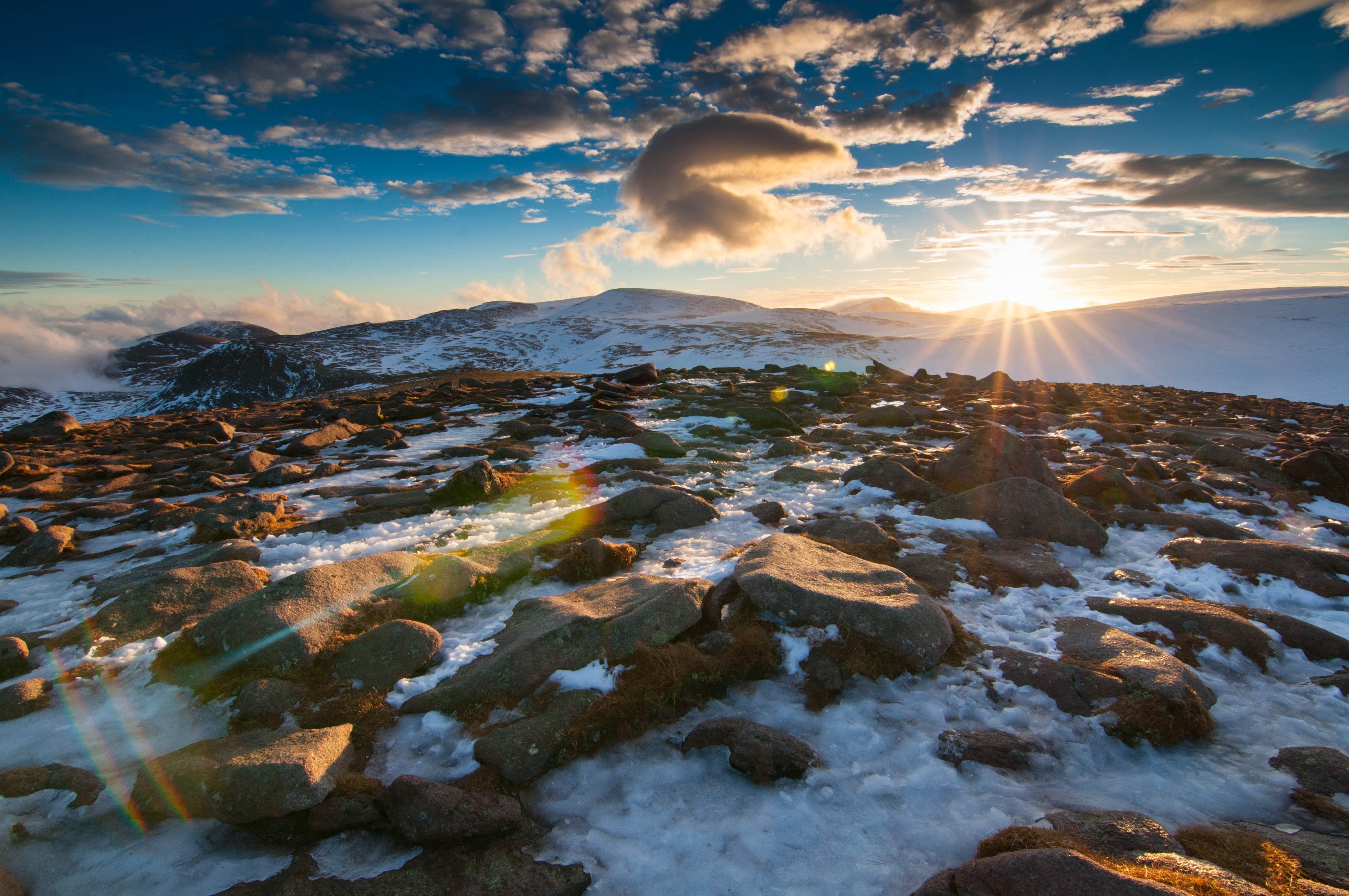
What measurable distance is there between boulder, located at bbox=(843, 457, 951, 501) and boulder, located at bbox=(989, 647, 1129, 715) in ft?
20.6

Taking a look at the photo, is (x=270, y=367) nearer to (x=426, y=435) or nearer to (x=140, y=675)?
(x=426, y=435)

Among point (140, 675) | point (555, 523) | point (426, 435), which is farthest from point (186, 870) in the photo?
point (426, 435)

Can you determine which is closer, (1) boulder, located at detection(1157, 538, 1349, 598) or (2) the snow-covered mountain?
(1) boulder, located at detection(1157, 538, 1349, 598)

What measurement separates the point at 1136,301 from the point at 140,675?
139 m

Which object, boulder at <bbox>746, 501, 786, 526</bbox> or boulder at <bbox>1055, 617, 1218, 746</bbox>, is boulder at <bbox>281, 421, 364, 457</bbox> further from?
boulder at <bbox>1055, 617, 1218, 746</bbox>

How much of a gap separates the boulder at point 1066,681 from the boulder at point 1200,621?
1951 mm

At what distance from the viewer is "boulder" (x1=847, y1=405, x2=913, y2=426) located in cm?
Result: 2203

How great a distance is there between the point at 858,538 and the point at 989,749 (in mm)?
4682

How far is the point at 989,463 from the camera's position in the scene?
1281 centimetres

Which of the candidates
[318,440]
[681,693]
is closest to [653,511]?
[681,693]

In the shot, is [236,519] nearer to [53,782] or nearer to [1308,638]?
[53,782]

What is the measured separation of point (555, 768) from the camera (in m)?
4.94

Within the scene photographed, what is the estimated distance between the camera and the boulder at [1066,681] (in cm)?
535

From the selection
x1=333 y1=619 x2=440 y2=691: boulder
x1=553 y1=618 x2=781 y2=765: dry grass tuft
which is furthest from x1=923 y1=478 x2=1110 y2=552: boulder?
x1=333 y1=619 x2=440 y2=691: boulder
